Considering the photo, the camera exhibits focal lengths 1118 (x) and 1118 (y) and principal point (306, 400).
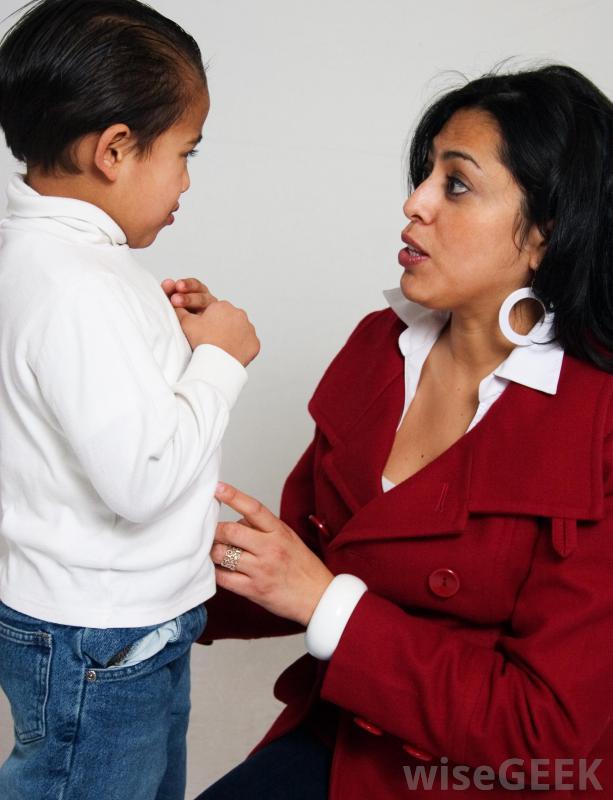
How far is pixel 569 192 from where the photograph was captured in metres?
1.64

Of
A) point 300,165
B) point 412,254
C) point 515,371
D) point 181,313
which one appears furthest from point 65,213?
point 300,165

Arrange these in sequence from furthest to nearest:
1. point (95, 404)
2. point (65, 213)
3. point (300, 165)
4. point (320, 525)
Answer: point (300, 165)
point (320, 525)
point (65, 213)
point (95, 404)

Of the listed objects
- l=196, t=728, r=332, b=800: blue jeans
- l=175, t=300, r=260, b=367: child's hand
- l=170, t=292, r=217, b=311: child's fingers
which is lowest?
l=196, t=728, r=332, b=800: blue jeans

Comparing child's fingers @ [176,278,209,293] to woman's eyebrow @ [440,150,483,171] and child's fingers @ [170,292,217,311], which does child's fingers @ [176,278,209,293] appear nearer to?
child's fingers @ [170,292,217,311]

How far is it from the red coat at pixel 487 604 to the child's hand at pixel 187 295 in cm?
40

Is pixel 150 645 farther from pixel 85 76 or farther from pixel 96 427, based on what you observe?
pixel 85 76

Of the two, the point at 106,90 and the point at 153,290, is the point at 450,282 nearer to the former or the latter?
the point at 153,290

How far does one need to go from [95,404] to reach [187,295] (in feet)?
1.15

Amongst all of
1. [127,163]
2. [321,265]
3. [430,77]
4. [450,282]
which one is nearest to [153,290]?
[127,163]

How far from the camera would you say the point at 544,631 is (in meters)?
1.53

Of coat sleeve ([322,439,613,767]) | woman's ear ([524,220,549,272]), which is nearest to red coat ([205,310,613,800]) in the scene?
coat sleeve ([322,439,613,767])

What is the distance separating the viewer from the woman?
154cm

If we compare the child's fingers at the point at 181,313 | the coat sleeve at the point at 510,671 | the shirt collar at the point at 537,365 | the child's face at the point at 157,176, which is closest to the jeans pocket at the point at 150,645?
the coat sleeve at the point at 510,671

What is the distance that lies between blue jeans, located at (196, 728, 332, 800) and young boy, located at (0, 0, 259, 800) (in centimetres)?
33
